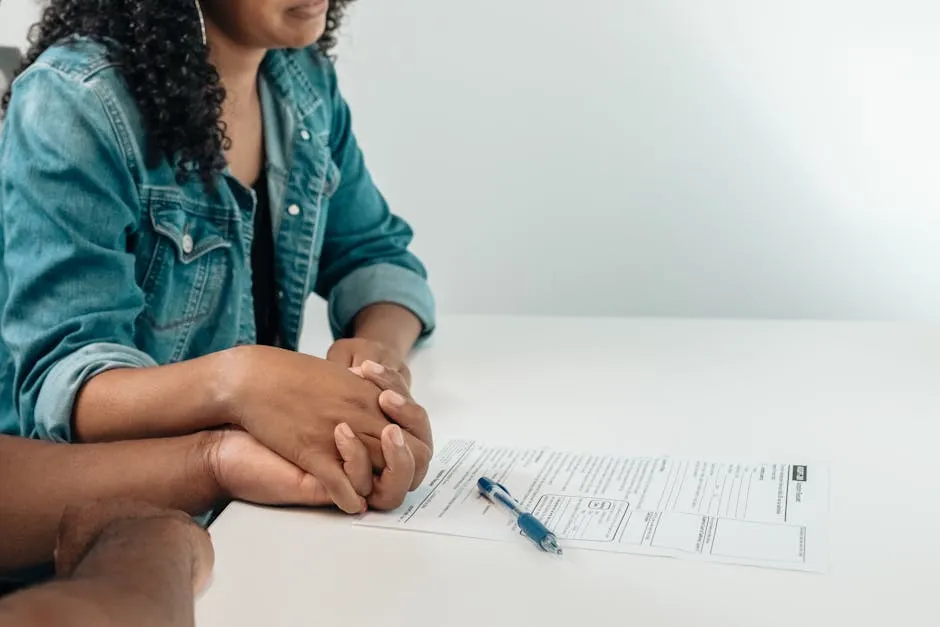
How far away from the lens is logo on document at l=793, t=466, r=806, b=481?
0.79 metres

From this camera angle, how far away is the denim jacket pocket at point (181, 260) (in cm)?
99

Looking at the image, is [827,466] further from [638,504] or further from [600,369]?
[600,369]

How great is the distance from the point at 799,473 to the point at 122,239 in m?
0.61

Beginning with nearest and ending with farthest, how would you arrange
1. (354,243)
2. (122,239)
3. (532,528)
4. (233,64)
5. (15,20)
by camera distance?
(532,528) < (122,239) < (233,64) < (354,243) < (15,20)

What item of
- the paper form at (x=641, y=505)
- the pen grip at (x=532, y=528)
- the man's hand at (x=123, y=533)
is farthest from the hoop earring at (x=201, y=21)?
the man's hand at (x=123, y=533)

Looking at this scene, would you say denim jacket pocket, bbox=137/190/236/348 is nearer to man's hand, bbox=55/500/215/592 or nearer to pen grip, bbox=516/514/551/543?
pen grip, bbox=516/514/551/543

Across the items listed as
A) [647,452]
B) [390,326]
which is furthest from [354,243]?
[647,452]

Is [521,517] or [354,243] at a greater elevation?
[354,243]

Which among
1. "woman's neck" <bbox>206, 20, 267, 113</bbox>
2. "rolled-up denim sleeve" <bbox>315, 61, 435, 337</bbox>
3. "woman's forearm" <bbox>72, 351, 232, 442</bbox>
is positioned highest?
"rolled-up denim sleeve" <bbox>315, 61, 435, 337</bbox>

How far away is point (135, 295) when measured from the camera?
93cm

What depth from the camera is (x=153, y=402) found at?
0.83m

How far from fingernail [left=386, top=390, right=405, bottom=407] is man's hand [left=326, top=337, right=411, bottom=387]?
20 cm

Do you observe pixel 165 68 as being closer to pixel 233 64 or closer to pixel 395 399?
pixel 233 64

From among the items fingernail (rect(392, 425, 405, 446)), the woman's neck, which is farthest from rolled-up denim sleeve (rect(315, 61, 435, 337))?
fingernail (rect(392, 425, 405, 446))
